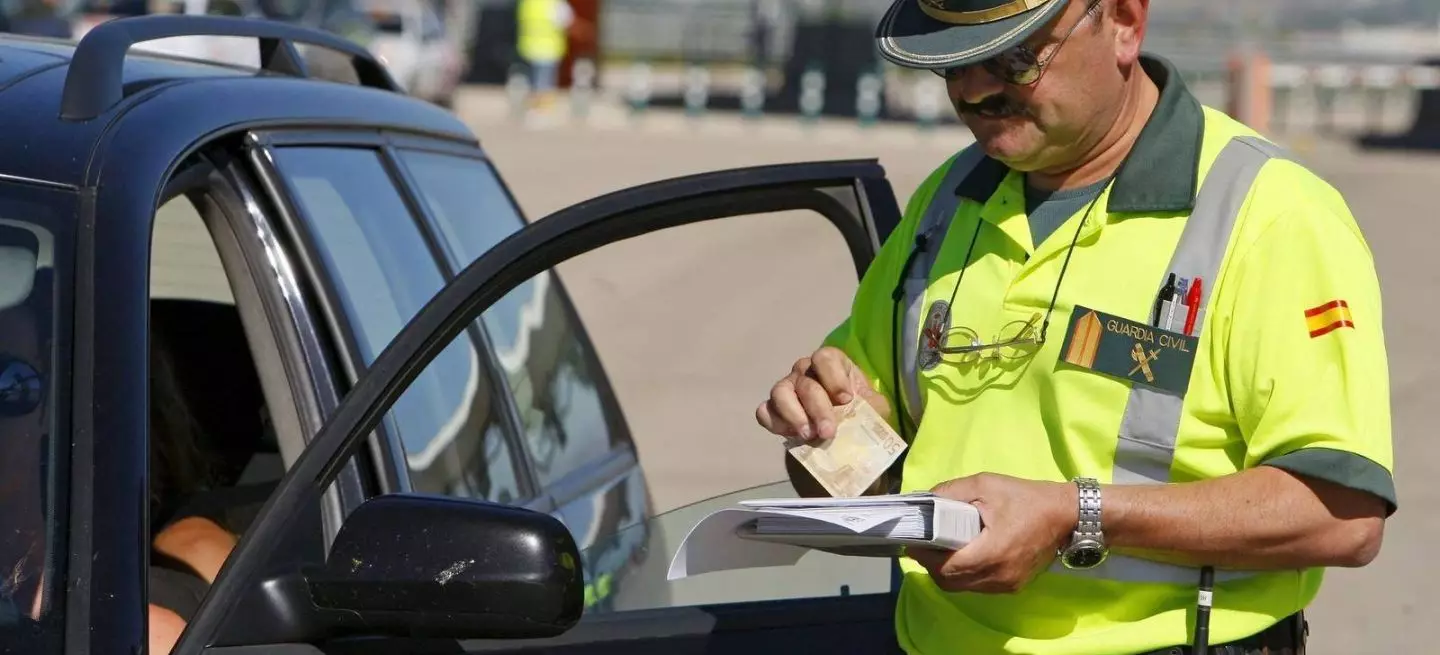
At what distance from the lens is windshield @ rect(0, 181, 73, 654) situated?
2160 mm

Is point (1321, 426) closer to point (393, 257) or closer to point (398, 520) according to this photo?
point (398, 520)

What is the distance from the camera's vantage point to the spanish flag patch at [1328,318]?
212 cm

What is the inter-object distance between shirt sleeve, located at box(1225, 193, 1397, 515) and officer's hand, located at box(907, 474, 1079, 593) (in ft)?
0.74

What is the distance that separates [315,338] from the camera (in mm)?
2900

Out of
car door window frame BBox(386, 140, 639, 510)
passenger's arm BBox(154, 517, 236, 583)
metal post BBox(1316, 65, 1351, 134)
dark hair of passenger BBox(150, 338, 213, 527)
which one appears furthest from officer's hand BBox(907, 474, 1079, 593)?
metal post BBox(1316, 65, 1351, 134)

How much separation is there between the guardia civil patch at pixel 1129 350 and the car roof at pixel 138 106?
3.84ft

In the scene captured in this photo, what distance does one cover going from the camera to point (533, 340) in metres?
3.86

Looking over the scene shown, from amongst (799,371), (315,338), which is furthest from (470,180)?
(799,371)

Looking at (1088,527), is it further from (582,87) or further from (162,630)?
(582,87)

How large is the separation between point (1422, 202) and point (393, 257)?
15.7 m

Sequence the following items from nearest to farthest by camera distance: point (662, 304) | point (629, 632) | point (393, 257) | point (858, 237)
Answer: point (629, 632)
point (858, 237)
point (393, 257)
point (662, 304)

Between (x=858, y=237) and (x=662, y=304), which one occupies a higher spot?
(x=858, y=237)

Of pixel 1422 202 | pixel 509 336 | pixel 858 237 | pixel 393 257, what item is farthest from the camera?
pixel 1422 202

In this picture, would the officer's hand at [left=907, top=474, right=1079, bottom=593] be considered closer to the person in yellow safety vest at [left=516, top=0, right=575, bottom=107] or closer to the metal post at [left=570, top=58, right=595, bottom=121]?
the person in yellow safety vest at [left=516, top=0, right=575, bottom=107]
